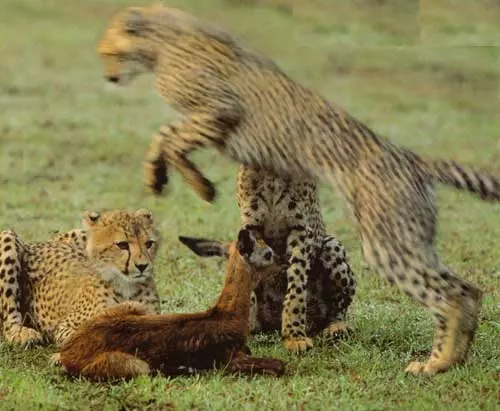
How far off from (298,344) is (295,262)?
50 centimetres

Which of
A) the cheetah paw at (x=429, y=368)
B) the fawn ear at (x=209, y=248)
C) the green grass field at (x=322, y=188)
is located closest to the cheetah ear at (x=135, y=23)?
the fawn ear at (x=209, y=248)

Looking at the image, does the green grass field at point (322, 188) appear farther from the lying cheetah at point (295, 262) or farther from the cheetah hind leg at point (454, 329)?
the lying cheetah at point (295, 262)

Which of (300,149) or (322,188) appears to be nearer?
(300,149)

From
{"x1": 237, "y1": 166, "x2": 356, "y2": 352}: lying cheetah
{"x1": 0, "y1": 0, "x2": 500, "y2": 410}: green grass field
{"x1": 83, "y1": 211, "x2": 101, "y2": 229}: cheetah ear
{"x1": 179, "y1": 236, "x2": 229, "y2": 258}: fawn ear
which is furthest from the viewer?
{"x1": 237, "y1": 166, "x2": 356, "y2": 352}: lying cheetah

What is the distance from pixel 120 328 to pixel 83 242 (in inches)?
63.4

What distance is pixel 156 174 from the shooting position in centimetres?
682

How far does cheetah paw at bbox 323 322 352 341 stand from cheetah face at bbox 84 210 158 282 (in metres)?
1.21

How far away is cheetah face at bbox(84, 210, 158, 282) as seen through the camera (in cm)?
707

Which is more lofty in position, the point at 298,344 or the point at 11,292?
the point at 11,292

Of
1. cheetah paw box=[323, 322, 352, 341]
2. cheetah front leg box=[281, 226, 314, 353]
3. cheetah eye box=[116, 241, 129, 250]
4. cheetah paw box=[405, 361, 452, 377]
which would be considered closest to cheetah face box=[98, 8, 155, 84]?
cheetah eye box=[116, 241, 129, 250]

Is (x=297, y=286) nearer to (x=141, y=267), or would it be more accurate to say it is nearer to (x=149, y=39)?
(x=141, y=267)

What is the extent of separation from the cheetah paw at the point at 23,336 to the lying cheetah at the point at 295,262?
1.26 meters

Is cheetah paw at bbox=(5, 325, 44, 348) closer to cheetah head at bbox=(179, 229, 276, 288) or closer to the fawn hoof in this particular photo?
cheetah head at bbox=(179, 229, 276, 288)

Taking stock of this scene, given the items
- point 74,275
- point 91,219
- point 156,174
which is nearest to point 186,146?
point 156,174
